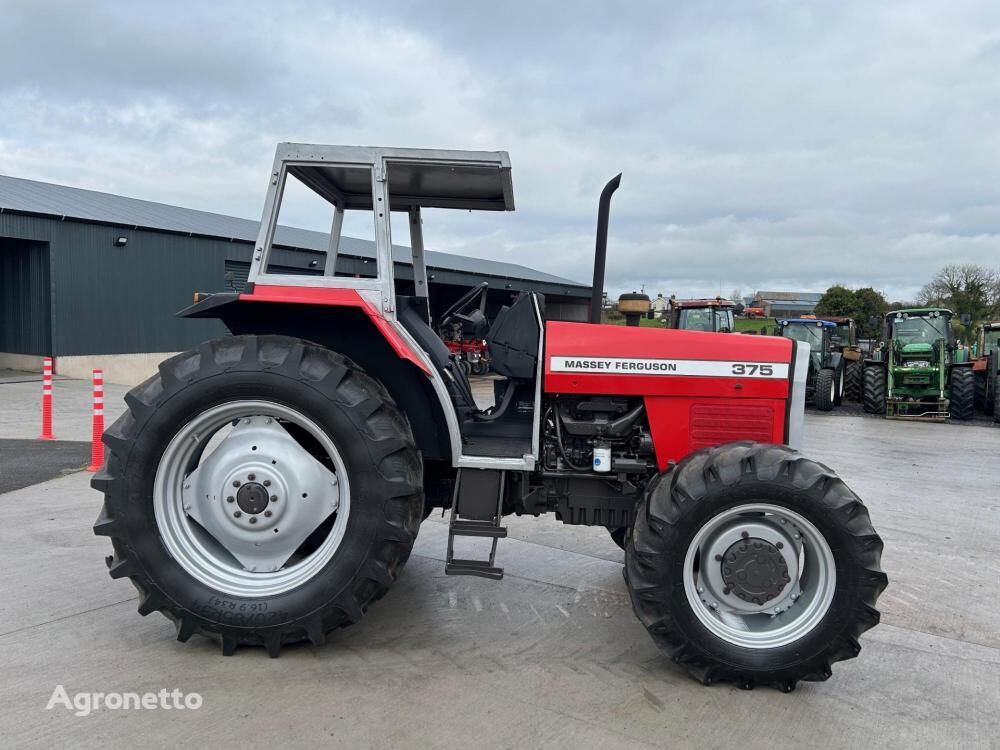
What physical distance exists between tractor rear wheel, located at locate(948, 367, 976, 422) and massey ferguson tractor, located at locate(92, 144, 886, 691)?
47.2 ft

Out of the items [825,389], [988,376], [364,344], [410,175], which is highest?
[410,175]

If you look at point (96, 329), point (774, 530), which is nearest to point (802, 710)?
point (774, 530)

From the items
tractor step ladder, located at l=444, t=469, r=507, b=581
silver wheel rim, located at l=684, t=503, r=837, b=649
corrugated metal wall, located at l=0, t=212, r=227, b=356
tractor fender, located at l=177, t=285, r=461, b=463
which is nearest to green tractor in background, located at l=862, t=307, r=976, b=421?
silver wheel rim, located at l=684, t=503, r=837, b=649

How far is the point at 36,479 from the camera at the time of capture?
6.90 meters

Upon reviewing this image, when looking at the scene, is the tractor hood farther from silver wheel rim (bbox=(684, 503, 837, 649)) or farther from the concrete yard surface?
the concrete yard surface

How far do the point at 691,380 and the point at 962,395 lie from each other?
48.6 ft

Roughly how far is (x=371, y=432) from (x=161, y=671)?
134 cm

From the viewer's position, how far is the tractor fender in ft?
11.8

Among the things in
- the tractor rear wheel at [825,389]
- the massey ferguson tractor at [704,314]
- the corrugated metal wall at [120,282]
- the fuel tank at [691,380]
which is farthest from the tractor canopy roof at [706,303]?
the fuel tank at [691,380]

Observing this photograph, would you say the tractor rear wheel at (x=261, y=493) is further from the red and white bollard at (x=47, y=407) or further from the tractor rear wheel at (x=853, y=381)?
the tractor rear wheel at (x=853, y=381)

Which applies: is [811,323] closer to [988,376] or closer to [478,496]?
[988,376]

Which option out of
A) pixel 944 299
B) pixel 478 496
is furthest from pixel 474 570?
pixel 944 299

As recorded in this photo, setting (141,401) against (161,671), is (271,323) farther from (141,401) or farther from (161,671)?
(161,671)

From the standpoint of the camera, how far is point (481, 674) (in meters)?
3.20
